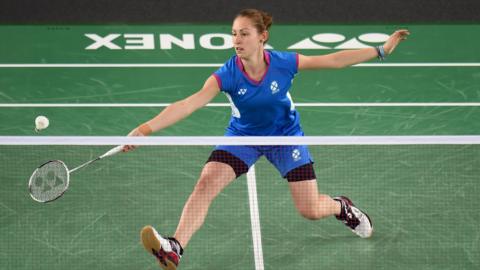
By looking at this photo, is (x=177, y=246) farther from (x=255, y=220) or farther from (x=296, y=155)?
(x=255, y=220)

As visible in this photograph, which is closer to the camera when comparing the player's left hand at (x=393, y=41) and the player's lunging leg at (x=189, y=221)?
the player's lunging leg at (x=189, y=221)

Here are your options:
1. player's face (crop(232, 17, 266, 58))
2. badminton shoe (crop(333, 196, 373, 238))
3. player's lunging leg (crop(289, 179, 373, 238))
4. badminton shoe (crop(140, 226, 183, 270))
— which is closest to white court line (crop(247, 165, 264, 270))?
player's lunging leg (crop(289, 179, 373, 238))

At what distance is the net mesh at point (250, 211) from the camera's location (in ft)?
23.1

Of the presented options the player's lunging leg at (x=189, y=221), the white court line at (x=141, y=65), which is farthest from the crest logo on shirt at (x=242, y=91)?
the white court line at (x=141, y=65)

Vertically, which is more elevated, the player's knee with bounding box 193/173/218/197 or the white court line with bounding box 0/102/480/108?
the white court line with bounding box 0/102/480/108

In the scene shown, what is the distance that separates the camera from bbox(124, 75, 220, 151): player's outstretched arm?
5.98 meters

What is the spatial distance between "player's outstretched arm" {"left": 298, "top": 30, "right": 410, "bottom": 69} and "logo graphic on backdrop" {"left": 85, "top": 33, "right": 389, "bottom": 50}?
392 centimetres

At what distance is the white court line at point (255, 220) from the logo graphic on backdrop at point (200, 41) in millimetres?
2837

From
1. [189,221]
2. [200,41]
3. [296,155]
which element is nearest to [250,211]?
[296,155]

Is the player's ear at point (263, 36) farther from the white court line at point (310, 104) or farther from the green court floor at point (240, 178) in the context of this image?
the white court line at point (310, 104)

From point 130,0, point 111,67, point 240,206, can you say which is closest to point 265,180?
point 240,206

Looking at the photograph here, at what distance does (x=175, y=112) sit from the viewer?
6.25 metres

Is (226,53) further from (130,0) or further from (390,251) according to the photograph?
(390,251)

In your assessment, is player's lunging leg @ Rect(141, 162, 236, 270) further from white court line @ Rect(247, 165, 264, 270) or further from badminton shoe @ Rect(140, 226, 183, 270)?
white court line @ Rect(247, 165, 264, 270)
